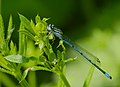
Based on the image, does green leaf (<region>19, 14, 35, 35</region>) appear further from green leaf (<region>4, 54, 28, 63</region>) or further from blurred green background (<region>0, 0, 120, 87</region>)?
blurred green background (<region>0, 0, 120, 87</region>)

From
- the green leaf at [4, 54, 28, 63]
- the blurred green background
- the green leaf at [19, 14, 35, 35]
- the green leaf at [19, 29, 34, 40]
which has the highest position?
the green leaf at [19, 14, 35, 35]

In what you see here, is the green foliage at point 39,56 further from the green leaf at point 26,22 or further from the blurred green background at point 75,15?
the blurred green background at point 75,15

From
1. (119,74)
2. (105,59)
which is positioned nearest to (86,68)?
(105,59)

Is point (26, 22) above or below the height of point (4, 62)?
above

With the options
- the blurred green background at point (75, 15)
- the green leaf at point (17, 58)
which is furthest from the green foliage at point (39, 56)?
the blurred green background at point (75, 15)

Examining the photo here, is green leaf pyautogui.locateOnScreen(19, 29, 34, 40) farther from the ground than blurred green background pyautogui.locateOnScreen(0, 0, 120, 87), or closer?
farther from the ground

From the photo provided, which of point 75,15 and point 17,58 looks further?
point 75,15

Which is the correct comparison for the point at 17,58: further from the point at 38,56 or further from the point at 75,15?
the point at 75,15

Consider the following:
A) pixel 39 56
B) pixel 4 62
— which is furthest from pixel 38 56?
pixel 4 62

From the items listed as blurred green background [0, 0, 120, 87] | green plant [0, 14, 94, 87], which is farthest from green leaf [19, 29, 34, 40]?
blurred green background [0, 0, 120, 87]

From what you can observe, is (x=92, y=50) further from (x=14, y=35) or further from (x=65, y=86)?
(x=65, y=86)

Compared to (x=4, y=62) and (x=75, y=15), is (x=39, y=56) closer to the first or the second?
(x=4, y=62)
